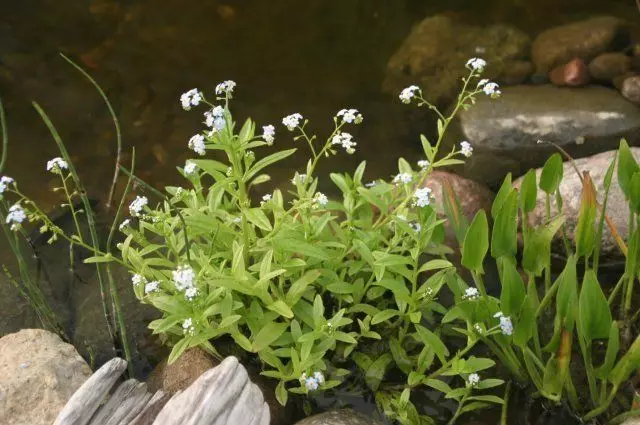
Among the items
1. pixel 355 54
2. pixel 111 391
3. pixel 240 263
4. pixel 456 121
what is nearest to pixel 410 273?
pixel 240 263

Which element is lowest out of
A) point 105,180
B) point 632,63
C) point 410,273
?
point 632,63

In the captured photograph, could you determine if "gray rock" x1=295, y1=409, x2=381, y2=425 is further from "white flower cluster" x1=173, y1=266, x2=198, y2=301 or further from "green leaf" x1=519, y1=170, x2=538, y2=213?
"green leaf" x1=519, y1=170, x2=538, y2=213

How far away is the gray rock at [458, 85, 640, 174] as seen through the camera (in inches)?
179

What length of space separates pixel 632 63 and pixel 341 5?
7.85ft

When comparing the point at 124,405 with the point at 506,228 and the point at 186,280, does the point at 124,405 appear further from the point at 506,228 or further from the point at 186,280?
the point at 506,228

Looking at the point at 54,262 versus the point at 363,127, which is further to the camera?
the point at 363,127

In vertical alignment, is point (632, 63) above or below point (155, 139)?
below

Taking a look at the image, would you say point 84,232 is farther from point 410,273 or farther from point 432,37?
point 432,37

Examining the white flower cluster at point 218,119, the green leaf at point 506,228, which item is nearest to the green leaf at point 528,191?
the green leaf at point 506,228

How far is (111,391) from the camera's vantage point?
2.86m

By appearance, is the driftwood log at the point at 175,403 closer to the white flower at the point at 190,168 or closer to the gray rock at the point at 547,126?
the white flower at the point at 190,168

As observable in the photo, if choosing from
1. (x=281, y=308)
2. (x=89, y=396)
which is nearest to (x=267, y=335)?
(x=281, y=308)

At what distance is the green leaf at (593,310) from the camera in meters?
2.49

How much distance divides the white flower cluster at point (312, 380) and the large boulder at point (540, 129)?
214cm
